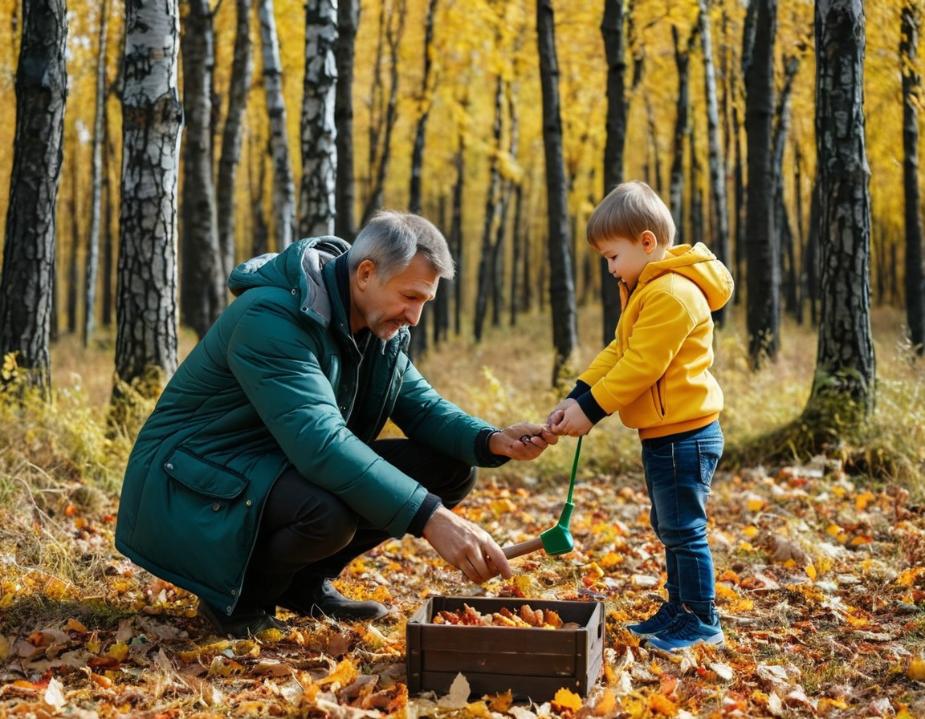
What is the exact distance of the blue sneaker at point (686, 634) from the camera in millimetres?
3605

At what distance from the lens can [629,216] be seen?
11.9 feet

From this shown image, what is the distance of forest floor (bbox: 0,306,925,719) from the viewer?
10.2 ft

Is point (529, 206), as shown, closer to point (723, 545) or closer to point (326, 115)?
point (326, 115)

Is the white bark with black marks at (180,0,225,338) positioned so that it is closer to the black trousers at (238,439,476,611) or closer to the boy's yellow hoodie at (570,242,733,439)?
the black trousers at (238,439,476,611)

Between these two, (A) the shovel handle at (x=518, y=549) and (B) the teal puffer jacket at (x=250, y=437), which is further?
(A) the shovel handle at (x=518, y=549)

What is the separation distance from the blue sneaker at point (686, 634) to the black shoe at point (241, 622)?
149cm

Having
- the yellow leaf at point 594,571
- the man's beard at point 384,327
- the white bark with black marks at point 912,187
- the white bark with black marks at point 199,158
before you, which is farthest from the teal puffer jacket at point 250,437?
the white bark with black marks at point 912,187

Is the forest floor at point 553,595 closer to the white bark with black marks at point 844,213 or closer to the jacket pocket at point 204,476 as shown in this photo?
the white bark with black marks at point 844,213

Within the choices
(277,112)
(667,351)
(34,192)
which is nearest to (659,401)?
(667,351)

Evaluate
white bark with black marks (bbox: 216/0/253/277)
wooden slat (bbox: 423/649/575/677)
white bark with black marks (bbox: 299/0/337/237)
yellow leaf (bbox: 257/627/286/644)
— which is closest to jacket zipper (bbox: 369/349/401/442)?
yellow leaf (bbox: 257/627/286/644)

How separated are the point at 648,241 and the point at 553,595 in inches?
68.0

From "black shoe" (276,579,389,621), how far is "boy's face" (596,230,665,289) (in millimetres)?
1738

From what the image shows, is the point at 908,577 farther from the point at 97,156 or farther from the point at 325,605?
the point at 97,156

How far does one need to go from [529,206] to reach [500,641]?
2872 centimetres
